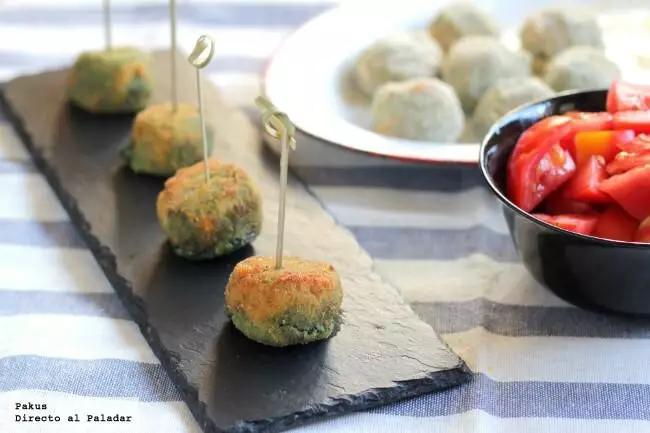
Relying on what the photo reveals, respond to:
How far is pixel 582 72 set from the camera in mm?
1539

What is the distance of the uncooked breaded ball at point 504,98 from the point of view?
1.46 meters

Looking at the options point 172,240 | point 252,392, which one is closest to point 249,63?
point 172,240

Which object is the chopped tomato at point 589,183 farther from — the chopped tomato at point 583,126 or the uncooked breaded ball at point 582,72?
the uncooked breaded ball at point 582,72

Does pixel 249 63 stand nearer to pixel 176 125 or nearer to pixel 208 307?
pixel 176 125

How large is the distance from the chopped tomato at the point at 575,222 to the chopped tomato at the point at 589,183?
0.07 feet

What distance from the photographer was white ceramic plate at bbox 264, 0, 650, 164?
55.4 inches

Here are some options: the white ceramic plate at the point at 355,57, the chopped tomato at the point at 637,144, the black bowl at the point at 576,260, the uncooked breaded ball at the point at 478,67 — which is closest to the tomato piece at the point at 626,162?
the chopped tomato at the point at 637,144

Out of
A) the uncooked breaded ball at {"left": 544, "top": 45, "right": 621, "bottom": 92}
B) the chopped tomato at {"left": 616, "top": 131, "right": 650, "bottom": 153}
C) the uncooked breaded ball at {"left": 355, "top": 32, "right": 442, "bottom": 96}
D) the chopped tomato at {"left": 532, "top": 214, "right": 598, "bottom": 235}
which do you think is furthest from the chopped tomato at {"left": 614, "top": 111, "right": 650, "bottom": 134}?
the uncooked breaded ball at {"left": 355, "top": 32, "right": 442, "bottom": 96}

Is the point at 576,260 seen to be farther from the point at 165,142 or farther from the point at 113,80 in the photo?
the point at 113,80

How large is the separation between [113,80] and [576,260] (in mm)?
821

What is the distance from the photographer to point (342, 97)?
1.64 m

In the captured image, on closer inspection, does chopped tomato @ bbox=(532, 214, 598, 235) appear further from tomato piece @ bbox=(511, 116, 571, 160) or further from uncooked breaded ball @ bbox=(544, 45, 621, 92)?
uncooked breaded ball @ bbox=(544, 45, 621, 92)

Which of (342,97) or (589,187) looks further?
(342,97)

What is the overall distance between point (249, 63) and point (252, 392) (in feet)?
3.22
